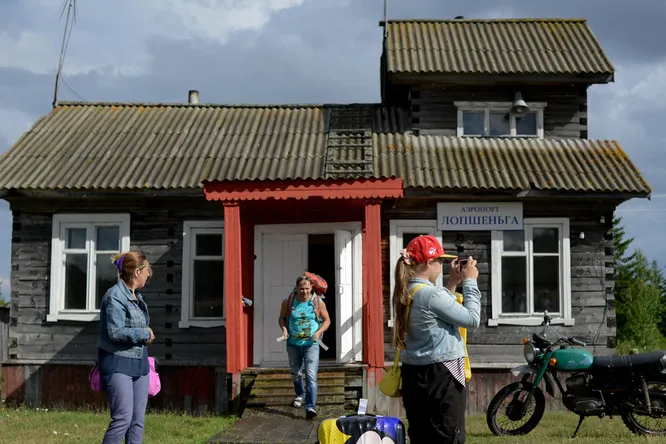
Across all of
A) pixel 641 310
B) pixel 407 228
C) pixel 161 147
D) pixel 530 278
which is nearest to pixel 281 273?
pixel 407 228

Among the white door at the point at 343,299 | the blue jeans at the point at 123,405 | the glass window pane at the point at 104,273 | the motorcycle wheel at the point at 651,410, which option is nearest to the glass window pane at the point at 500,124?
the white door at the point at 343,299

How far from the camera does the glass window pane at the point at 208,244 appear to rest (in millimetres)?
11906

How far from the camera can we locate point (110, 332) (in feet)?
17.2

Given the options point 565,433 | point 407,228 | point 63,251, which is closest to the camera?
point 565,433

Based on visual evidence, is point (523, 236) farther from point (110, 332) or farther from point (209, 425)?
point (110, 332)

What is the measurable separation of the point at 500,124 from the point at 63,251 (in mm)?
7657

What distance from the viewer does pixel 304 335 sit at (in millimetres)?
9000

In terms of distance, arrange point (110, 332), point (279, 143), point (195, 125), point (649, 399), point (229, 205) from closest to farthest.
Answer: point (110, 332)
point (649, 399)
point (229, 205)
point (279, 143)
point (195, 125)

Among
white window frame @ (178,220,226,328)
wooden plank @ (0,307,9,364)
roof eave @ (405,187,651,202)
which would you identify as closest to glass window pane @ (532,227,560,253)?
roof eave @ (405,187,651,202)

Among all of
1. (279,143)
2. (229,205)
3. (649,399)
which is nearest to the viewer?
(649,399)

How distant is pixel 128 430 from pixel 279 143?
Answer: 26.2 ft

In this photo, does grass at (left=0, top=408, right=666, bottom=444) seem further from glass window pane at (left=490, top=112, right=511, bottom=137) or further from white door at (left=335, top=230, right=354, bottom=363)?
glass window pane at (left=490, top=112, right=511, bottom=137)

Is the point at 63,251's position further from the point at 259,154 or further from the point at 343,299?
the point at 343,299

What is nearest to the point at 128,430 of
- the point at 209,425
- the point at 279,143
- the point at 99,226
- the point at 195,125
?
the point at 209,425
